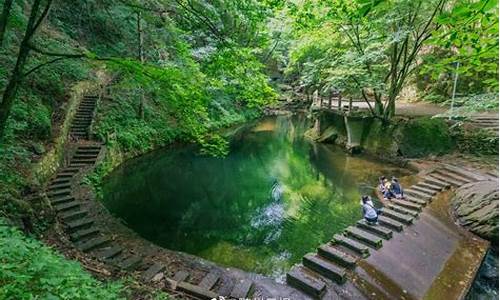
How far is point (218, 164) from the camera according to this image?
1672 centimetres

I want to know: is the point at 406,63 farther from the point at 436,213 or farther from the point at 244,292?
the point at 244,292

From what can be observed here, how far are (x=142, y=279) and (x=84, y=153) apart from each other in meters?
9.03

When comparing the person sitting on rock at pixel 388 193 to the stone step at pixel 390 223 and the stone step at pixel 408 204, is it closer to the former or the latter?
the stone step at pixel 408 204

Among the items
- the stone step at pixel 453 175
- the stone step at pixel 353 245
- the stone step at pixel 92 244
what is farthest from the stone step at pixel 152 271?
the stone step at pixel 453 175

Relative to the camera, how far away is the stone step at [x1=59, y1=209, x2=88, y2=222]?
7.90 meters

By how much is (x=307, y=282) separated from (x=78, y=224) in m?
5.61

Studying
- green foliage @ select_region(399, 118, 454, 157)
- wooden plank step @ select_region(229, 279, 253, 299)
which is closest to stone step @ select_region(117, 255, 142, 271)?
wooden plank step @ select_region(229, 279, 253, 299)

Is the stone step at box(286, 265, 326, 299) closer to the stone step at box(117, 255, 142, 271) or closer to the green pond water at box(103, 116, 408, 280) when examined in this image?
the green pond water at box(103, 116, 408, 280)

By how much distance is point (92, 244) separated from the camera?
7.03 metres

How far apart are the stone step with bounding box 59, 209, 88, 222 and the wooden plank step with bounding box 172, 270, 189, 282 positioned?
3.59 metres

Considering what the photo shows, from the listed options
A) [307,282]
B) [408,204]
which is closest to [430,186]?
[408,204]

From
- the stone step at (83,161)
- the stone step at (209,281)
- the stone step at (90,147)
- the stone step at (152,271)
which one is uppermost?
the stone step at (90,147)

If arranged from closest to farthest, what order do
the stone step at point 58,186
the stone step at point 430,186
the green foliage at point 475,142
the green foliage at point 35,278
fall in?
1. the green foliage at point 35,278
2. the stone step at point 58,186
3. the stone step at point 430,186
4. the green foliage at point 475,142

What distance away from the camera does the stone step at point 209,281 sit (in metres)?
5.93
